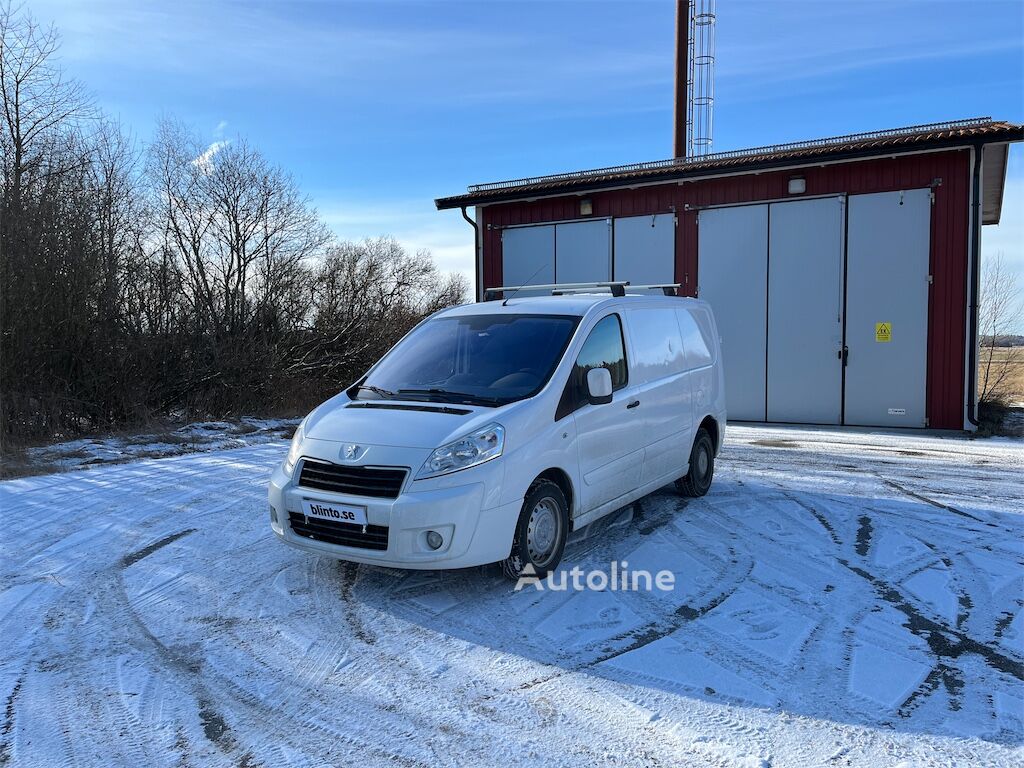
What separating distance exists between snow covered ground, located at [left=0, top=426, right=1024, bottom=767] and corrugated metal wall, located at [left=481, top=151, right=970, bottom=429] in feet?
20.5

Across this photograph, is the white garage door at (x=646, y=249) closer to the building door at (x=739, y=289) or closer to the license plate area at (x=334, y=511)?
the building door at (x=739, y=289)

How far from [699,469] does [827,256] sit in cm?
755

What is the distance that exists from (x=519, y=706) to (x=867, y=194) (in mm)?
11971

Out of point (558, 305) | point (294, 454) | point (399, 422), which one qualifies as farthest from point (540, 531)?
point (558, 305)

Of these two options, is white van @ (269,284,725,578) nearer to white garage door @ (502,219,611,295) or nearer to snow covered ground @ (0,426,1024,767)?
snow covered ground @ (0,426,1024,767)

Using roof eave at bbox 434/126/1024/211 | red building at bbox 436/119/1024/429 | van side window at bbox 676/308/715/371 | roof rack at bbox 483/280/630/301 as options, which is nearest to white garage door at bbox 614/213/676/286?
red building at bbox 436/119/1024/429

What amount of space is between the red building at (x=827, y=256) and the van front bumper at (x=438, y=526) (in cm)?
1024

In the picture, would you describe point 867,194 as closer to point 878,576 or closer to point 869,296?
point 869,296

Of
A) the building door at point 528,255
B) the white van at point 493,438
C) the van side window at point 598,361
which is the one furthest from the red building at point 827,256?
the van side window at point 598,361

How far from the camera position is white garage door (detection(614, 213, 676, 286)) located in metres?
14.3

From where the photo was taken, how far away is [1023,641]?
148 inches

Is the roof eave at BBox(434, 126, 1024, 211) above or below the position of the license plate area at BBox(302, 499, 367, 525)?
above

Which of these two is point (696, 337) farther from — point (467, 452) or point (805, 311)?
point (805, 311)

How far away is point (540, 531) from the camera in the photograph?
462cm
